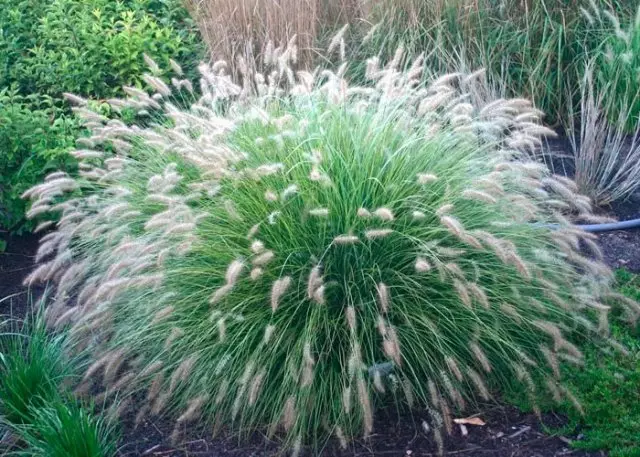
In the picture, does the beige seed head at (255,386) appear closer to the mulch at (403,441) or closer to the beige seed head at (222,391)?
the beige seed head at (222,391)

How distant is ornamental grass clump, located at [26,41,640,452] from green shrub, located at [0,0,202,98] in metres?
2.69

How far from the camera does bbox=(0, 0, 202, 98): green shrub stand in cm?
708

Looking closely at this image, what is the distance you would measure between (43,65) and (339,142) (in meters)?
3.72

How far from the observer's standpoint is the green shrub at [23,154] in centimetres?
598

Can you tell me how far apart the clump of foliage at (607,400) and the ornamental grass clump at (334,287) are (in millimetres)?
155

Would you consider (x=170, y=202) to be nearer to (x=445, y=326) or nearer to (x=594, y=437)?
(x=445, y=326)

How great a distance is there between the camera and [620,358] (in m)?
4.34

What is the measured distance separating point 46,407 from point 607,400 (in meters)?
2.90

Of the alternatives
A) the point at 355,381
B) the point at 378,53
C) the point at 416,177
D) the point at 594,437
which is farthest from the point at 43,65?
the point at 594,437

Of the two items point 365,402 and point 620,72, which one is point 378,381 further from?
point 620,72

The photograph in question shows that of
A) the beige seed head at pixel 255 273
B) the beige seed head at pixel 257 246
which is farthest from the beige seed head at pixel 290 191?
the beige seed head at pixel 255 273

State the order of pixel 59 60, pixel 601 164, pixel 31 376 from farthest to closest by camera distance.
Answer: pixel 59 60 → pixel 601 164 → pixel 31 376

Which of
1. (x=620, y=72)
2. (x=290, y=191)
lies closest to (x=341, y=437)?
(x=290, y=191)

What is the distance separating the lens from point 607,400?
4.05 m
